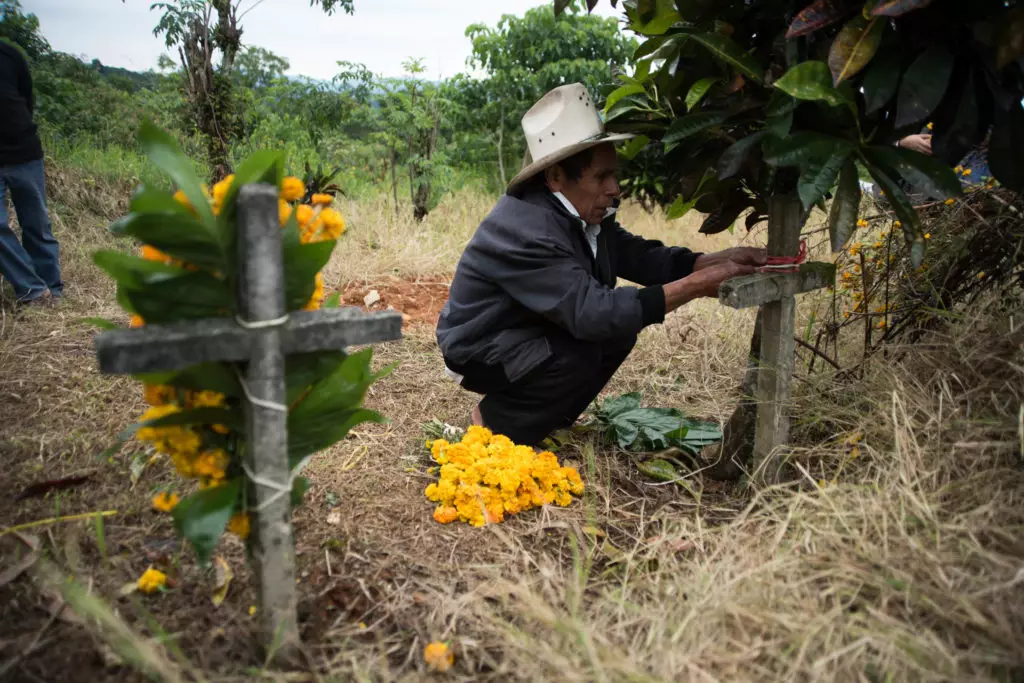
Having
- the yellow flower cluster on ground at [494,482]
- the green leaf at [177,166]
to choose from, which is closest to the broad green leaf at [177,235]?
the green leaf at [177,166]

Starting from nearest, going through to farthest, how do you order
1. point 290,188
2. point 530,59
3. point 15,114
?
1. point 290,188
2. point 15,114
3. point 530,59

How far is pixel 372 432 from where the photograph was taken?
10.1ft

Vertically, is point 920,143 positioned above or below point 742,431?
above

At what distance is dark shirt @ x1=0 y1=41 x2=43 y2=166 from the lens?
426 centimetres

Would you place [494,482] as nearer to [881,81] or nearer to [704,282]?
[704,282]

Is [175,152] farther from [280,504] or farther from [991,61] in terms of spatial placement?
[991,61]

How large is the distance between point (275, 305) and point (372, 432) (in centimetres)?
173

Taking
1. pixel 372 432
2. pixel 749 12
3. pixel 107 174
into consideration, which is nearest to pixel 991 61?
pixel 749 12

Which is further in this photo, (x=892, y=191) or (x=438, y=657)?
(x=892, y=191)

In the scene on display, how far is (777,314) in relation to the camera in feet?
7.39

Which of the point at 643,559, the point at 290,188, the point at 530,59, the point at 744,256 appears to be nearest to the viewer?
the point at 290,188

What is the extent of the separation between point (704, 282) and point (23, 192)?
440 cm

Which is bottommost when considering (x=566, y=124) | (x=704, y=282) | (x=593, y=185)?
(x=704, y=282)

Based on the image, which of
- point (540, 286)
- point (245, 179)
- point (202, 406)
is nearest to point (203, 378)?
point (202, 406)
